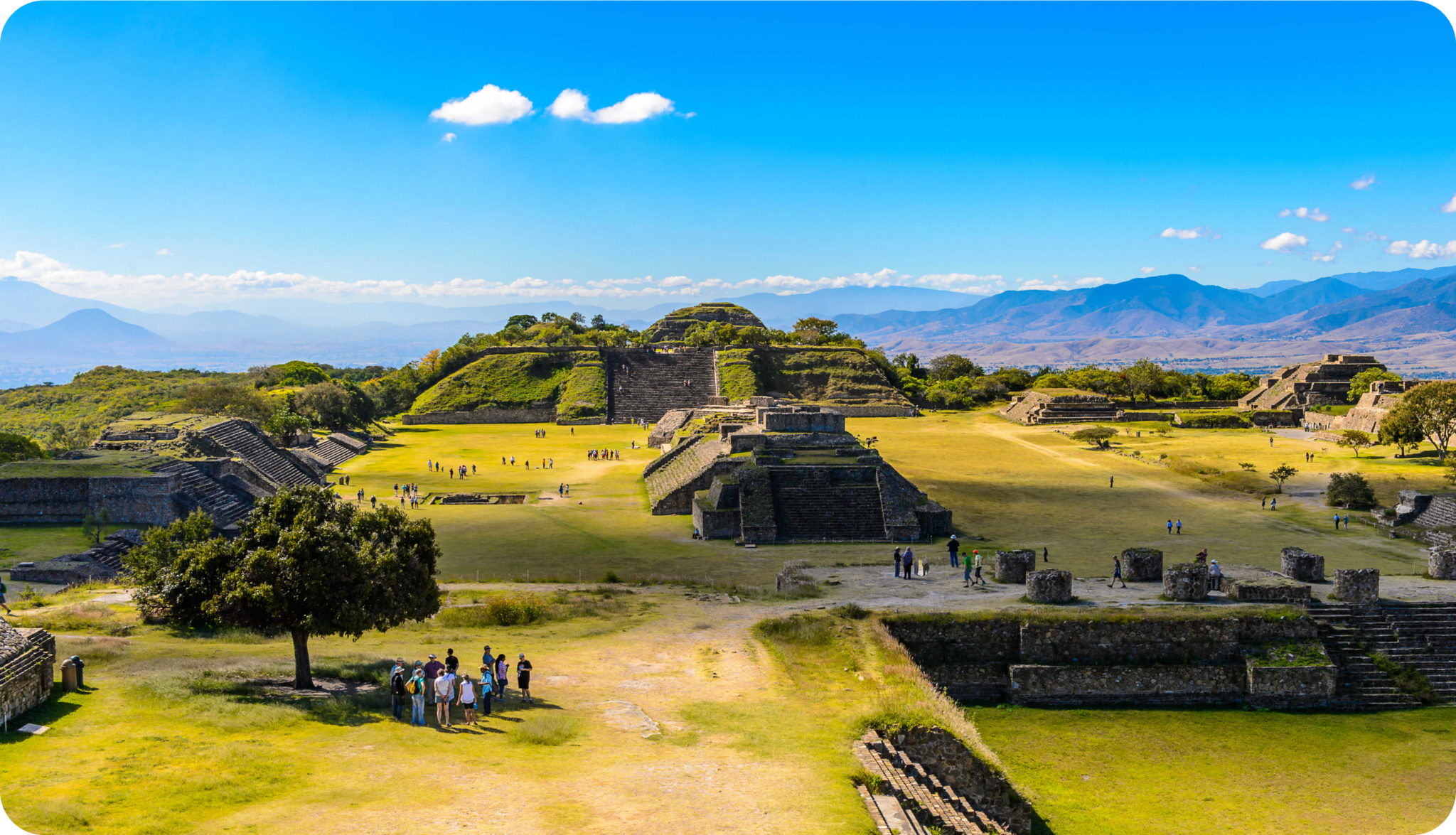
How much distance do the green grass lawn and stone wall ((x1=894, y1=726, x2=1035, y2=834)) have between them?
0.79 m

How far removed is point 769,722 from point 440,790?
5703 millimetres

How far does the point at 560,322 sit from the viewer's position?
15350 centimetres

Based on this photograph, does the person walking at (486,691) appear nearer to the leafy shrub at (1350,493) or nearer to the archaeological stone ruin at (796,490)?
the archaeological stone ruin at (796,490)

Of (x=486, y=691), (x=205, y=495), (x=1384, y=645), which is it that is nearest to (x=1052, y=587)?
(x=1384, y=645)

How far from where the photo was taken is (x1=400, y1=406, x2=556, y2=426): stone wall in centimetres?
8325

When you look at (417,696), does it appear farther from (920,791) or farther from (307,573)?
(920,791)

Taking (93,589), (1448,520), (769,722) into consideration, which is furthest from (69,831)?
(1448,520)

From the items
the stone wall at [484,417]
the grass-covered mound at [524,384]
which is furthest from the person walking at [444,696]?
the stone wall at [484,417]

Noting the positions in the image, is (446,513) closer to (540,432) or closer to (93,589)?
(93,589)

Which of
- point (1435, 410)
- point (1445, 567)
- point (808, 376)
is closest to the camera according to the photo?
point (1445, 567)

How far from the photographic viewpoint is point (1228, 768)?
53.1 feet

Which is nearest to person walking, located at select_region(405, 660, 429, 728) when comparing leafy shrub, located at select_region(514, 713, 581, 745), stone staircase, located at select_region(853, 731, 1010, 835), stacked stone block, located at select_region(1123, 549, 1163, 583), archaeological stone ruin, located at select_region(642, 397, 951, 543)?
leafy shrub, located at select_region(514, 713, 581, 745)

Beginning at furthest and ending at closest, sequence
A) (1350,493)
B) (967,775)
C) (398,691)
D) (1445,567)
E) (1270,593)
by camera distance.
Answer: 1. (1350,493)
2. (1445,567)
3. (1270,593)
4. (398,691)
5. (967,775)

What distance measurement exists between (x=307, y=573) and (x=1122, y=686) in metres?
16.3
